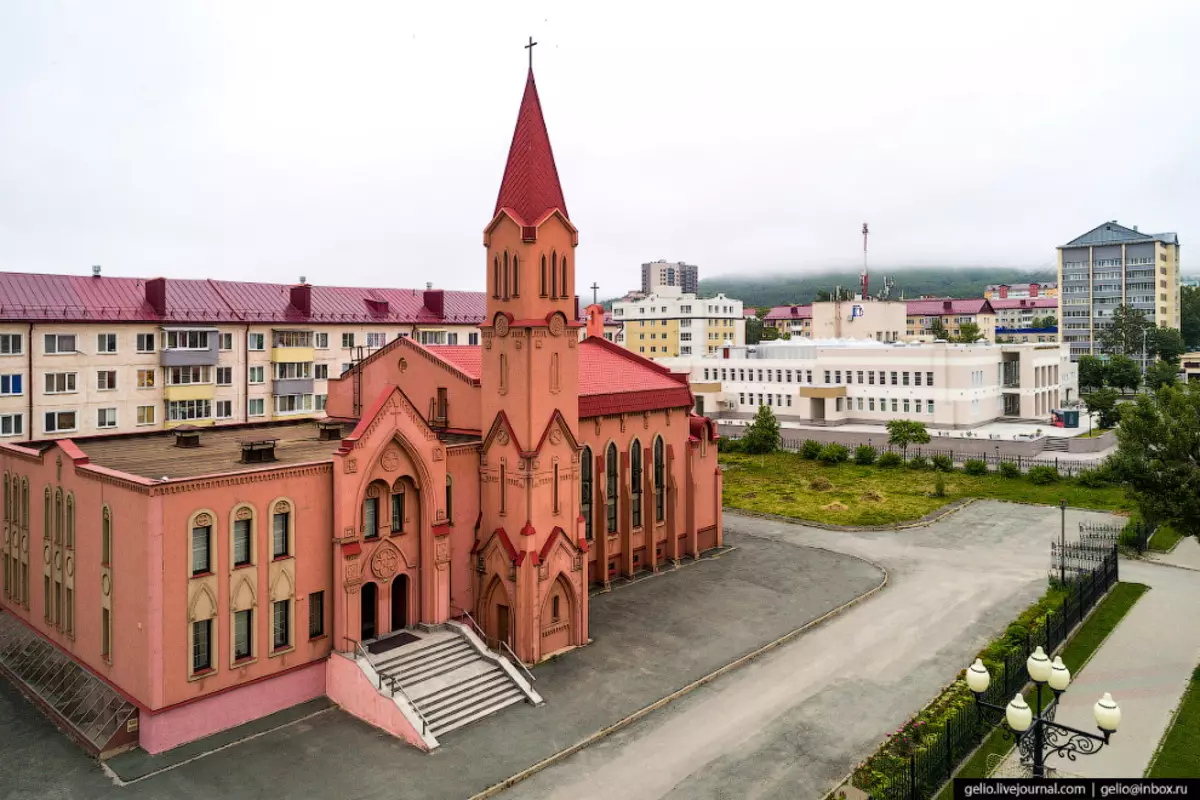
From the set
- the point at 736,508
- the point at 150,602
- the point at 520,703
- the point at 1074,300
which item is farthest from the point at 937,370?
the point at 1074,300

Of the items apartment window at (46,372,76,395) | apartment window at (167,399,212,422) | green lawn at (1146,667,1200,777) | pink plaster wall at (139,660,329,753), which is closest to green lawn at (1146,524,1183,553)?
A: green lawn at (1146,667,1200,777)

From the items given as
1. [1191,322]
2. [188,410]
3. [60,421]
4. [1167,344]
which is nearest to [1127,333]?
[1167,344]

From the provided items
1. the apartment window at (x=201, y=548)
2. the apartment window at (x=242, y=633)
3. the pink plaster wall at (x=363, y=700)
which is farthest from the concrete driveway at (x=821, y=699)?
the apartment window at (x=201, y=548)

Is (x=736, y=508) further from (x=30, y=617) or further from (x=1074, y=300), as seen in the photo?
(x=1074, y=300)

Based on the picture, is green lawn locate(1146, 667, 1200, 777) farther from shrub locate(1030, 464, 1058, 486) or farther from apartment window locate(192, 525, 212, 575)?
shrub locate(1030, 464, 1058, 486)

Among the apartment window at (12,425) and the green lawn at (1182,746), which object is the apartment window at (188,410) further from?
the green lawn at (1182,746)

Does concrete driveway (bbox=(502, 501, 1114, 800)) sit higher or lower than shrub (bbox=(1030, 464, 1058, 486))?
lower

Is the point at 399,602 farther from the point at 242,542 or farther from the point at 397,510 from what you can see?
the point at 242,542
